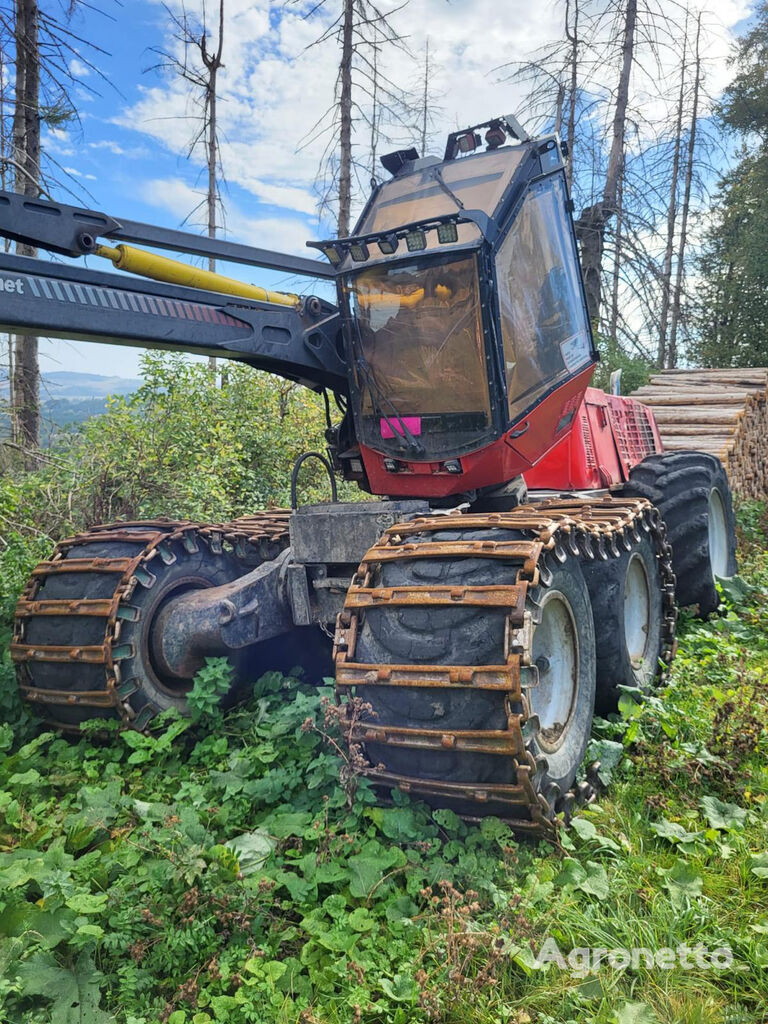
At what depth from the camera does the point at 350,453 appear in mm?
4684

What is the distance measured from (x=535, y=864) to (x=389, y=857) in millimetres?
517

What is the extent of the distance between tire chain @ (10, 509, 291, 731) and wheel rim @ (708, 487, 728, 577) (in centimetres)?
422

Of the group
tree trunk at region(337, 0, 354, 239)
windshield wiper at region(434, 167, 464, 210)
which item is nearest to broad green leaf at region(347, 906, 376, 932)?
windshield wiper at region(434, 167, 464, 210)

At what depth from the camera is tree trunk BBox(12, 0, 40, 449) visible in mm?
9953

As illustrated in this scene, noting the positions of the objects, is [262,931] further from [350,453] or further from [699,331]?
[699,331]

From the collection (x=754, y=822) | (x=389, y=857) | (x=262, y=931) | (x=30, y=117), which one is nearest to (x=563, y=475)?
(x=754, y=822)

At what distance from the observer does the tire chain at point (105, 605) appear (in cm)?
379

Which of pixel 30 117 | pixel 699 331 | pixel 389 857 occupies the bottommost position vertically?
pixel 389 857

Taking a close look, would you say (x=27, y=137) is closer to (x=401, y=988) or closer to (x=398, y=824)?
(x=398, y=824)

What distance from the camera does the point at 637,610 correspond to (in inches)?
177

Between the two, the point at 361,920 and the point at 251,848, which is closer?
the point at 361,920

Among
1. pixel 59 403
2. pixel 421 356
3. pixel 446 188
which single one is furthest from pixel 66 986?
pixel 59 403

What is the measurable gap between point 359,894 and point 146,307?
2.51 meters

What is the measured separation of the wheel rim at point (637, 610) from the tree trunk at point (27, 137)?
8.07m
